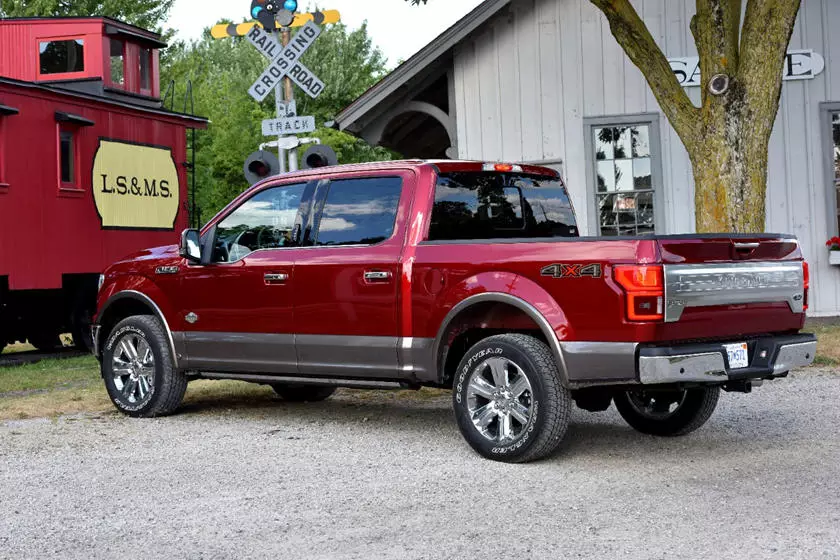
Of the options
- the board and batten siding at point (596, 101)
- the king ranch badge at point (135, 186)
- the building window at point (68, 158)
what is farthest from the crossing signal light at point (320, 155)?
the king ranch badge at point (135, 186)

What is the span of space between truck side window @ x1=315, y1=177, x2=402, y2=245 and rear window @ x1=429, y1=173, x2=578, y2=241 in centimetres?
33

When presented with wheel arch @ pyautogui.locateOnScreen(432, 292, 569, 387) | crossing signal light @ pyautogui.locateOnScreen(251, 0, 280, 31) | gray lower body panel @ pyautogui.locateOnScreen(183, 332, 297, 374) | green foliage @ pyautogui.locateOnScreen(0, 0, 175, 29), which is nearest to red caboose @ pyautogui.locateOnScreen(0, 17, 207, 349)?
crossing signal light @ pyautogui.locateOnScreen(251, 0, 280, 31)

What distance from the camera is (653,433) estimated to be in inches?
305

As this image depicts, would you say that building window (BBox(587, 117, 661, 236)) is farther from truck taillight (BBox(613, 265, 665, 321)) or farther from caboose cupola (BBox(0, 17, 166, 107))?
truck taillight (BBox(613, 265, 665, 321))

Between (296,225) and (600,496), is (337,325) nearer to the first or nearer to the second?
(296,225)

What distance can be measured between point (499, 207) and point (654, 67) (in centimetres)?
386

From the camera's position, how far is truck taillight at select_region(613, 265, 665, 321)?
6.14 meters

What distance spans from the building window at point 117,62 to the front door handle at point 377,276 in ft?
41.1

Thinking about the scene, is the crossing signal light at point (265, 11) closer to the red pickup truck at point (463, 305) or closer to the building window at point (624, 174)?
the building window at point (624, 174)

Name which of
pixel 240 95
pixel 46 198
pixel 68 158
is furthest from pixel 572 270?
pixel 240 95

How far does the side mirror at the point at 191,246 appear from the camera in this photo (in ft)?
27.7

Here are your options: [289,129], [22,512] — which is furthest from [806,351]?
[289,129]

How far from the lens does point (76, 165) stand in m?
16.1

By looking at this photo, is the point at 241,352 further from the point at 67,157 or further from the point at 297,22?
the point at 67,157
